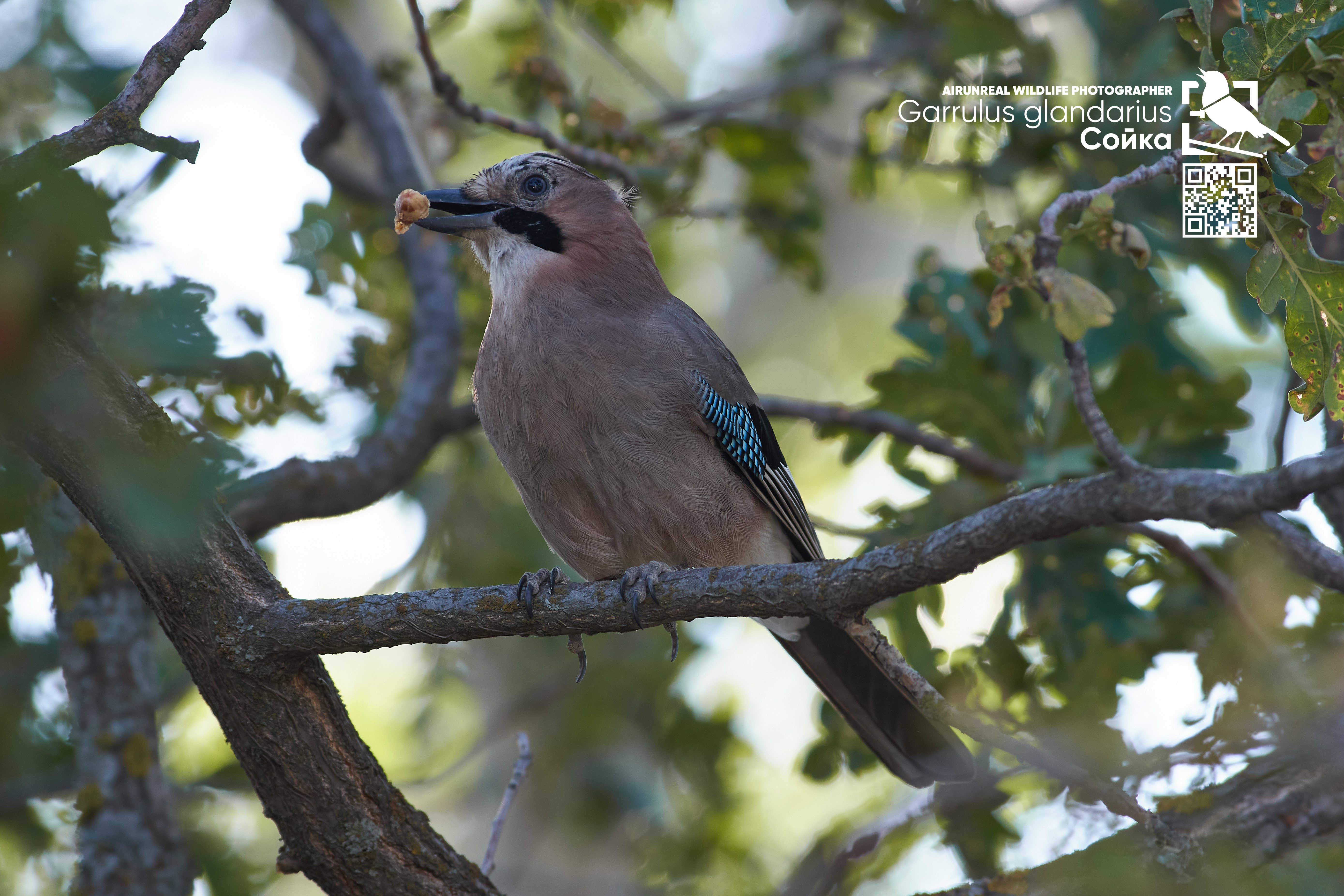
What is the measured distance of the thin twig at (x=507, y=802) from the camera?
3.63m

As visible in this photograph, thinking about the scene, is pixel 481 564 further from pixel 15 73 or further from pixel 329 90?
pixel 15 73

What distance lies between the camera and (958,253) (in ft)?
39.7

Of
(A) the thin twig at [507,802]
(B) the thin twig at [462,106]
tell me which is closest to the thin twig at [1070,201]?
(A) the thin twig at [507,802]

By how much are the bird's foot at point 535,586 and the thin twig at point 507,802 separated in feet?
2.09

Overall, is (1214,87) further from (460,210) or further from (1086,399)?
(460,210)

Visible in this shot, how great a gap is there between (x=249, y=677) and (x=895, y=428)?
3.07 metres

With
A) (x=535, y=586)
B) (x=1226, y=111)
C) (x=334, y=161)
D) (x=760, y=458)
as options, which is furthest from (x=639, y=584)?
(x=334, y=161)

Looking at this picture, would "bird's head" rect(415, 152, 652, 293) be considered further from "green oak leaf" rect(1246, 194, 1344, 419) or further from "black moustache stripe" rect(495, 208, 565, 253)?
"green oak leaf" rect(1246, 194, 1344, 419)

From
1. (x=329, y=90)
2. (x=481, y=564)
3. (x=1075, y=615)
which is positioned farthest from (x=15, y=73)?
(x=1075, y=615)

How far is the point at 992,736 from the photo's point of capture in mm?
2912

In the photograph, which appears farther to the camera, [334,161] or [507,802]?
[334,161]

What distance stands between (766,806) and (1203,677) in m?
4.47

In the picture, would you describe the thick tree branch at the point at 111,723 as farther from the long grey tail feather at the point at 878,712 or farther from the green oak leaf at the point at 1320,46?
the green oak leaf at the point at 1320,46

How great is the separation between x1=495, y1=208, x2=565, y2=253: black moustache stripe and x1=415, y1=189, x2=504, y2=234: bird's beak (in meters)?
0.05
